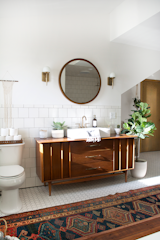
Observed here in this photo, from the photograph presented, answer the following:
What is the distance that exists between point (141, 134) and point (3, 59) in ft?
8.48

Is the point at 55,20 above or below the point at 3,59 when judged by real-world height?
above

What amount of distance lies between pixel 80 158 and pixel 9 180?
1083 millimetres

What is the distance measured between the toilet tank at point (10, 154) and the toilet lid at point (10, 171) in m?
0.14

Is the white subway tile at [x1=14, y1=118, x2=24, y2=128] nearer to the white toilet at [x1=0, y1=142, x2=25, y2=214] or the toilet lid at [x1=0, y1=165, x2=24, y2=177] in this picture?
the white toilet at [x1=0, y1=142, x2=25, y2=214]

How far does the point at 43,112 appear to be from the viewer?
129 inches

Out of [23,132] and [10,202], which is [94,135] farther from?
[10,202]

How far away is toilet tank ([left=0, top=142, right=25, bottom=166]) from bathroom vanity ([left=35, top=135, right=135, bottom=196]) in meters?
0.30

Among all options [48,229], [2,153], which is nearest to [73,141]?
[2,153]

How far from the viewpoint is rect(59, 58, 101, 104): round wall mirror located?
3379 millimetres

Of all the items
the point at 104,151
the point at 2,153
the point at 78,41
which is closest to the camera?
the point at 2,153

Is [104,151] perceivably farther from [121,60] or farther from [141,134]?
[121,60]

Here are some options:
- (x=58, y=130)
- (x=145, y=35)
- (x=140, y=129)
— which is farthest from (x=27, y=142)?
(x=145, y=35)

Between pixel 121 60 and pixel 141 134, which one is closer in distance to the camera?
pixel 141 134

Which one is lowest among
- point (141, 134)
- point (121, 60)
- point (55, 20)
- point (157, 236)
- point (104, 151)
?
point (157, 236)
